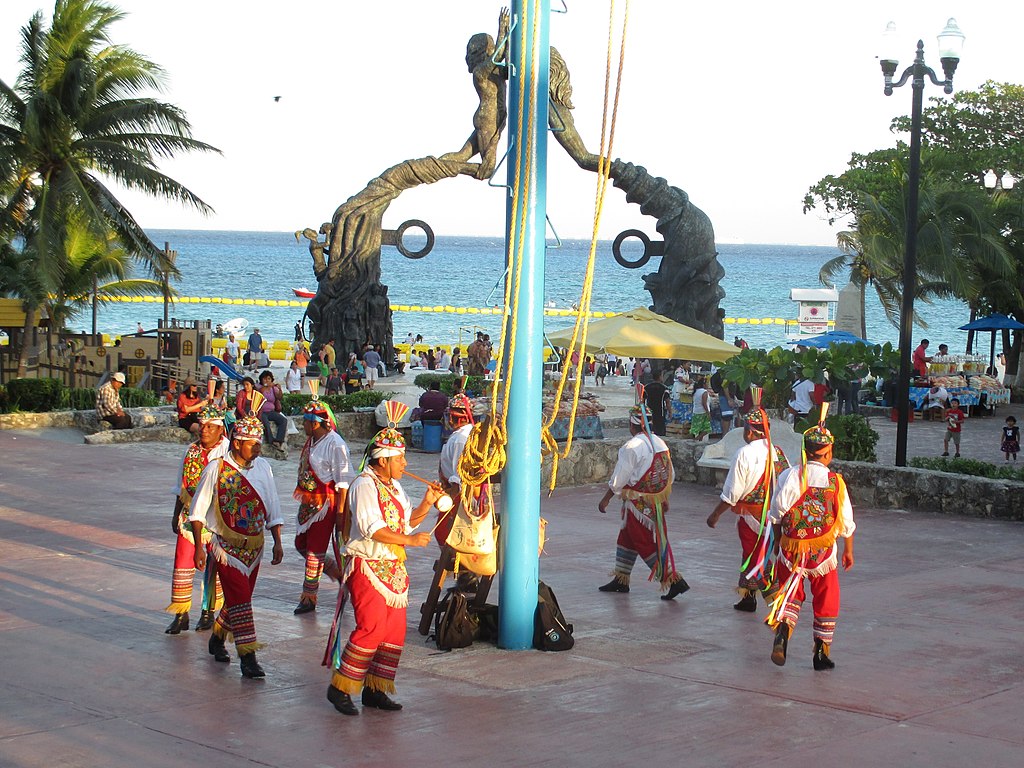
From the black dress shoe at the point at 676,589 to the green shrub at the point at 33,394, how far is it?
15362 millimetres

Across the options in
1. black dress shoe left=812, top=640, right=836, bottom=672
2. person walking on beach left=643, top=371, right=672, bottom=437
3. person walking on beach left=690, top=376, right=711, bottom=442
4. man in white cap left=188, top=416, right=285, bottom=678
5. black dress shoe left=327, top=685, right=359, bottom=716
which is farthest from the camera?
person walking on beach left=643, top=371, right=672, bottom=437

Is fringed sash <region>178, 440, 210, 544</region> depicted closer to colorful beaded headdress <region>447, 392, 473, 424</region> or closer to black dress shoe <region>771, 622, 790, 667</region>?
colorful beaded headdress <region>447, 392, 473, 424</region>

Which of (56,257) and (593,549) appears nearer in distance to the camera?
(593,549)

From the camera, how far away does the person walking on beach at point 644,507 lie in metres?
10.9

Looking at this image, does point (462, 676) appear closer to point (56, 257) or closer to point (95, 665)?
point (95, 665)

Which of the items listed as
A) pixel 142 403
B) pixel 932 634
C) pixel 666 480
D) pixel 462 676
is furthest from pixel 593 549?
pixel 142 403

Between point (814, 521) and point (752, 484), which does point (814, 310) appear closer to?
point (752, 484)

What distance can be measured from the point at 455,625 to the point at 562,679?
3.38 feet

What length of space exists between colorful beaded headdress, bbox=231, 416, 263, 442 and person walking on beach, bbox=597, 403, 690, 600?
3.39 meters

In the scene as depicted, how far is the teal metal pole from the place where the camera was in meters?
8.96

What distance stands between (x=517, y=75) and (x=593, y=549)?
18.9 ft

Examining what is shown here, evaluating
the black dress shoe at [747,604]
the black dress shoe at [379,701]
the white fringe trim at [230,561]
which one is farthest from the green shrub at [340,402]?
the black dress shoe at [379,701]

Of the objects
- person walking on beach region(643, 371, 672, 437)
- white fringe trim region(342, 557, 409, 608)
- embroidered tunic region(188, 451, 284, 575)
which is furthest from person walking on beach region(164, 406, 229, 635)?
person walking on beach region(643, 371, 672, 437)

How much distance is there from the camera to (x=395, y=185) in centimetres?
3216
